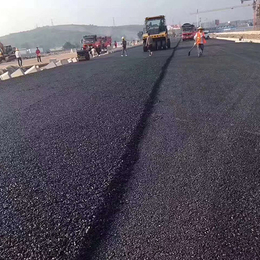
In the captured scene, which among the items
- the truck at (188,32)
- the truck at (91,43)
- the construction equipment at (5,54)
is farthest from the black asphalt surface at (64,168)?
the truck at (188,32)

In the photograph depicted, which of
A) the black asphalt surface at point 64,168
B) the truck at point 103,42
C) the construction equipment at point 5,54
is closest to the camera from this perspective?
the black asphalt surface at point 64,168

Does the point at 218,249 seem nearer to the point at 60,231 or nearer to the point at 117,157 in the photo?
the point at 60,231

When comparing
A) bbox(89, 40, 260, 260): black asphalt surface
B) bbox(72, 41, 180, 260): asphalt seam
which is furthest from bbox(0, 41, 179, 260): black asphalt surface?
bbox(89, 40, 260, 260): black asphalt surface

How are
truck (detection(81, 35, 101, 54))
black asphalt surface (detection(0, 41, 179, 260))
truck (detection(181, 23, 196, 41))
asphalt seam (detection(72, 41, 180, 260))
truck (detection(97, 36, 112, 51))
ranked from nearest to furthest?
asphalt seam (detection(72, 41, 180, 260))
black asphalt surface (detection(0, 41, 179, 260))
truck (detection(81, 35, 101, 54))
truck (detection(97, 36, 112, 51))
truck (detection(181, 23, 196, 41))

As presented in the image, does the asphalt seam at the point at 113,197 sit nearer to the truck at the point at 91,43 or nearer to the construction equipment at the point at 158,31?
the construction equipment at the point at 158,31

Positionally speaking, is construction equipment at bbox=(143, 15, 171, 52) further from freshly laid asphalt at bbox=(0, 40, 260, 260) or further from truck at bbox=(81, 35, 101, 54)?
freshly laid asphalt at bbox=(0, 40, 260, 260)

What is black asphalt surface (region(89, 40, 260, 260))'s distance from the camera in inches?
92.3

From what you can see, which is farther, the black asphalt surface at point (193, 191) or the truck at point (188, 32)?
the truck at point (188, 32)

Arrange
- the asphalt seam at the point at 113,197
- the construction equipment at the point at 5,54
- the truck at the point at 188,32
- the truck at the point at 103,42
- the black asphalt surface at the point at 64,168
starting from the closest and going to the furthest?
the asphalt seam at the point at 113,197, the black asphalt surface at the point at 64,168, the construction equipment at the point at 5,54, the truck at the point at 103,42, the truck at the point at 188,32

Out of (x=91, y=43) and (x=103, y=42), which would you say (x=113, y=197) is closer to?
(x=91, y=43)

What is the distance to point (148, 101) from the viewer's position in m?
7.07

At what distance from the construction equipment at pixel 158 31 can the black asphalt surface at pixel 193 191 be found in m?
23.0

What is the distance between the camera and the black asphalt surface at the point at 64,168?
2566 millimetres

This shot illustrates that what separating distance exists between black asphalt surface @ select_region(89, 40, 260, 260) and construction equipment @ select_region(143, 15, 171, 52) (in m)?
23.0
